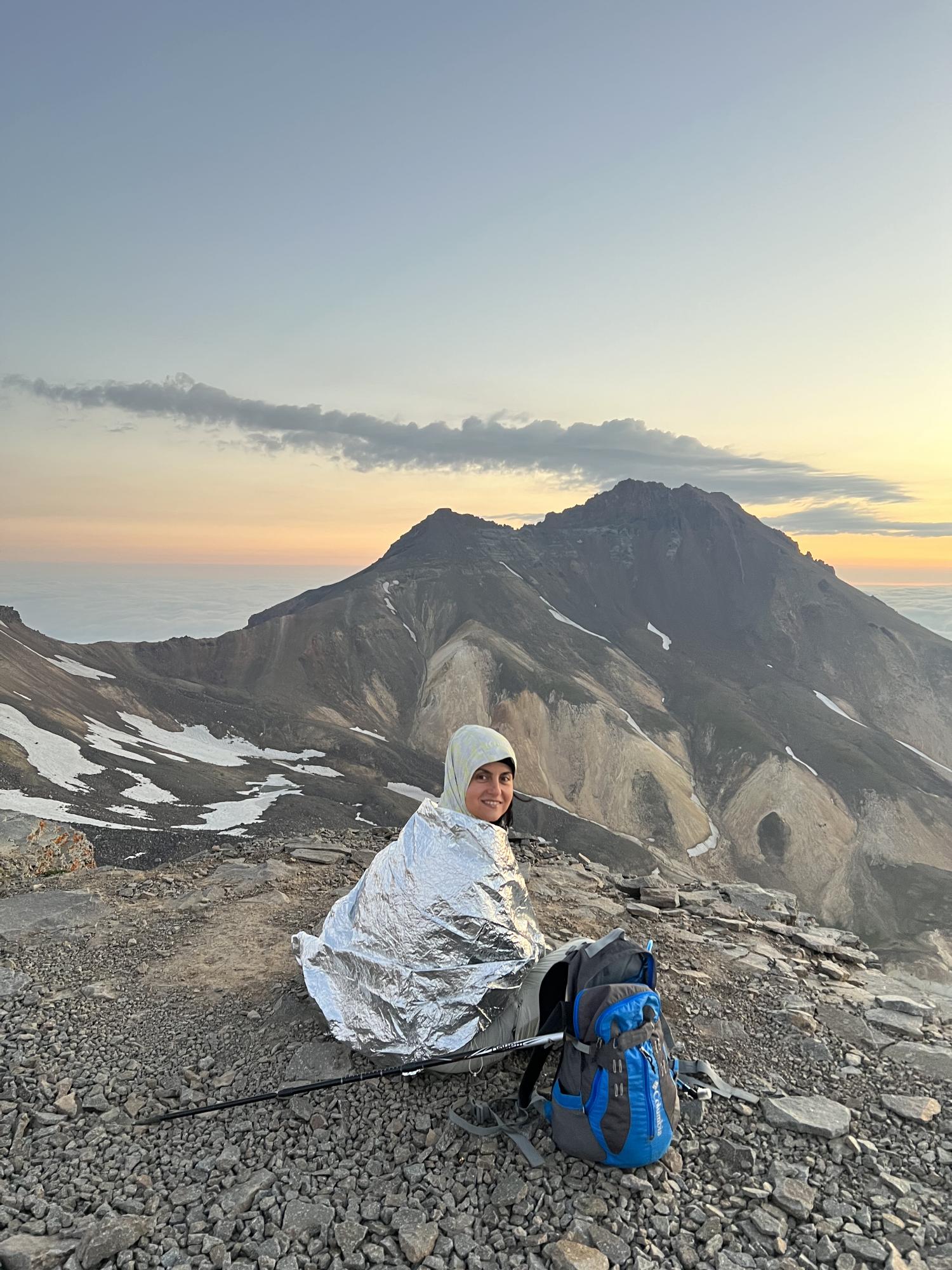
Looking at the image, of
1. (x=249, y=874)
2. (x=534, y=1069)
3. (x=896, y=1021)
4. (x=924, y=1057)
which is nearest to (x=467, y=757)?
(x=534, y=1069)

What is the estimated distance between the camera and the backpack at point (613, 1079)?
168 inches

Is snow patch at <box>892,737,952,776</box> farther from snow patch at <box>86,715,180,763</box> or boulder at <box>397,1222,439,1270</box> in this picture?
boulder at <box>397,1222,439,1270</box>

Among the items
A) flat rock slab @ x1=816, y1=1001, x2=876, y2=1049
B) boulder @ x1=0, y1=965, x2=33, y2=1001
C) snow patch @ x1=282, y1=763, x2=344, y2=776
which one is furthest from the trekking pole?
snow patch @ x1=282, y1=763, x2=344, y2=776

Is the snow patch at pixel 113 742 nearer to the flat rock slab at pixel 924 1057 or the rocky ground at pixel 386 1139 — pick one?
the rocky ground at pixel 386 1139

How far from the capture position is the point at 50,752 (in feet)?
152

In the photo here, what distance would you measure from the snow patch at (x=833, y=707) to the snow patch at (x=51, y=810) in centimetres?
11597

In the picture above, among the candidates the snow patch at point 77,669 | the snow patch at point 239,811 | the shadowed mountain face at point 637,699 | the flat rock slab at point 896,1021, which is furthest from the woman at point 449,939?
the snow patch at point 77,669

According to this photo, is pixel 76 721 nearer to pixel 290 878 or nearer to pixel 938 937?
pixel 290 878

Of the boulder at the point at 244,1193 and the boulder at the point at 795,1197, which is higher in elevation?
the boulder at the point at 795,1197

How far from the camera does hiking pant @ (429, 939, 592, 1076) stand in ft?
16.8

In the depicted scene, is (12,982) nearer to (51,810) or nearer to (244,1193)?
(244,1193)

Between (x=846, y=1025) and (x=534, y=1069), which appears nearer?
(x=534, y=1069)

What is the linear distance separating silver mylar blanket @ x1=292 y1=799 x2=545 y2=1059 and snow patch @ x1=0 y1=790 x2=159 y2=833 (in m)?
35.7

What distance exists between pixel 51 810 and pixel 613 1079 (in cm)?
4066
